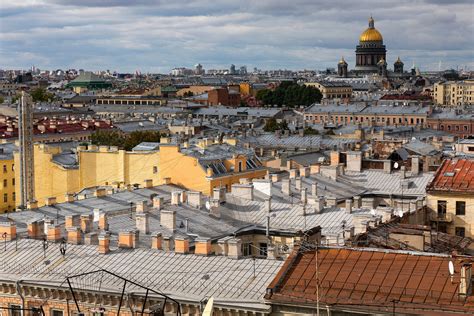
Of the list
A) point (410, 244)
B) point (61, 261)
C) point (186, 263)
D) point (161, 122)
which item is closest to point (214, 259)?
point (186, 263)

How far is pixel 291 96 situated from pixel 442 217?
11563cm

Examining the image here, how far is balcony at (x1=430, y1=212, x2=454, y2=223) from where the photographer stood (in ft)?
102

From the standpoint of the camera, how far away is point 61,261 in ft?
71.3

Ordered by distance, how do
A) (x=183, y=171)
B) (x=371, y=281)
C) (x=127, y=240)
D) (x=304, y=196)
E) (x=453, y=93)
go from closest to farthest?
1. (x=371, y=281)
2. (x=127, y=240)
3. (x=304, y=196)
4. (x=183, y=171)
5. (x=453, y=93)

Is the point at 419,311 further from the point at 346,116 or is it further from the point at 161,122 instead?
the point at 346,116

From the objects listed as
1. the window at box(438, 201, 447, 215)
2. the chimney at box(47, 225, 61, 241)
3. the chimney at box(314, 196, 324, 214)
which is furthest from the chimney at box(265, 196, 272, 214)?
the chimney at box(47, 225, 61, 241)

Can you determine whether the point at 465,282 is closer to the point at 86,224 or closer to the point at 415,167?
the point at 86,224

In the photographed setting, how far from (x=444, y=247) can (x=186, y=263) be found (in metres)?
7.85

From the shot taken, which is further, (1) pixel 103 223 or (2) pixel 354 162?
(2) pixel 354 162

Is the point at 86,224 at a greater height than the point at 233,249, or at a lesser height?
lesser

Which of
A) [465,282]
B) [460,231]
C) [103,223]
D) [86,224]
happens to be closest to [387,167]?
[460,231]

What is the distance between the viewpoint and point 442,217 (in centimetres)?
3136

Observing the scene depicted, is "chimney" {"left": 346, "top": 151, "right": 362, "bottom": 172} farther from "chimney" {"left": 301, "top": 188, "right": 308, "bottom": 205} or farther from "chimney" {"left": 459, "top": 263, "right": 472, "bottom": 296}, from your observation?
"chimney" {"left": 459, "top": 263, "right": 472, "bottom": 296}

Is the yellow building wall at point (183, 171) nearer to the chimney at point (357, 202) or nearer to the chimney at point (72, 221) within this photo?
the chimney at point (357, 202)
